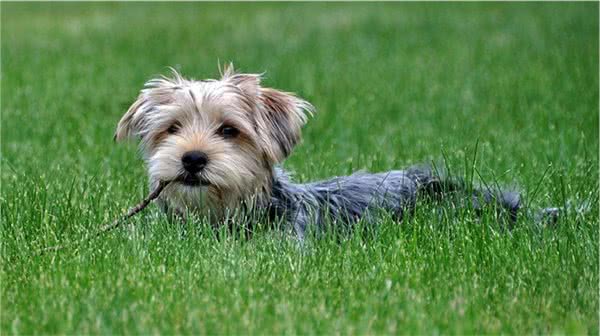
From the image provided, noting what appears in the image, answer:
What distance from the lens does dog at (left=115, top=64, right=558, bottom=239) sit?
6.58m

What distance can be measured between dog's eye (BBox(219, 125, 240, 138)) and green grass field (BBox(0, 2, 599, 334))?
588mm

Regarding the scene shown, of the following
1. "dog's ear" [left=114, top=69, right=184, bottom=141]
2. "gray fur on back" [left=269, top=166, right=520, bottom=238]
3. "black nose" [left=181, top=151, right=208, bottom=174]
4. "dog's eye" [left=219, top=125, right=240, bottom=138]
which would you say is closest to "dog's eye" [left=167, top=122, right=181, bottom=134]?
"dog's ear" [left=114, top=69, right=184, bottom=141]

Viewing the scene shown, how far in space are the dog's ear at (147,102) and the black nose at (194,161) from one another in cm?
51

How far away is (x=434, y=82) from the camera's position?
1458 centimetres

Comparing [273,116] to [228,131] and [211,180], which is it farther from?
[211,180]

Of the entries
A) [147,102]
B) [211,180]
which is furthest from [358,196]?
[147,102]

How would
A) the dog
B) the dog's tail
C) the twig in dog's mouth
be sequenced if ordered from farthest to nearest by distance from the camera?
the dog's tail
the dog
the twig in dog's mouth

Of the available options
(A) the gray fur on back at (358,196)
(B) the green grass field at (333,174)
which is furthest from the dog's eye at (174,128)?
(A) the gray fur on back at (358,196)

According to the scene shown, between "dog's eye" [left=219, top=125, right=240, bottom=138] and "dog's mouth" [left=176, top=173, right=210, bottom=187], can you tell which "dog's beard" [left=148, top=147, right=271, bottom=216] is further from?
"dog's eye" [left=219, top=125, right=240, bottom=138]

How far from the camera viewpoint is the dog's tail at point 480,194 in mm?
7104

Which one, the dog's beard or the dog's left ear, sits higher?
the dog's left ear

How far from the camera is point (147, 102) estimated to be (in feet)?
23.0

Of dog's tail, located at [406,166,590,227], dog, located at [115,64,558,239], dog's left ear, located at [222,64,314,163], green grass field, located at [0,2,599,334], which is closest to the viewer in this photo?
green grass field, located at [0,2,599,334]

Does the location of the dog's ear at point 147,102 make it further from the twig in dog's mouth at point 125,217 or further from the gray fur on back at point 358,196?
the gray fur on back at point 358,196
